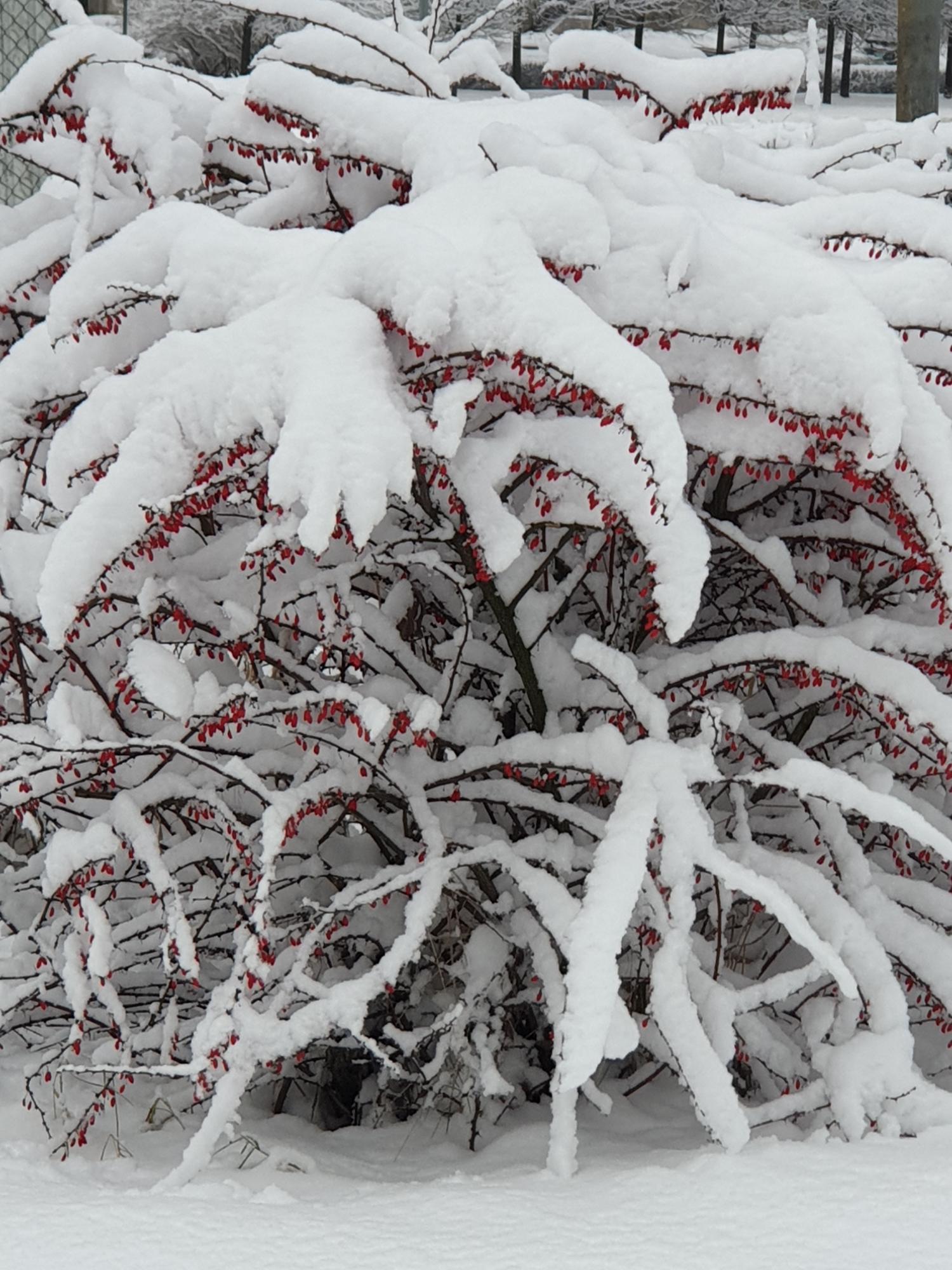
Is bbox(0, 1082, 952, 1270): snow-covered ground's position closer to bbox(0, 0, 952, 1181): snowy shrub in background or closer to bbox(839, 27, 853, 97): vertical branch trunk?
bbox(0, 0, 952, 1181): snowy shrub in background

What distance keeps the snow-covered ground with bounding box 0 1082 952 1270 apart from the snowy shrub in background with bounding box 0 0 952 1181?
3.0 inches

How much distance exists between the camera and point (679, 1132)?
1.62 meters

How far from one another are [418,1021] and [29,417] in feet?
3.21

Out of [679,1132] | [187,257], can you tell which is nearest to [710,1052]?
[679,1132]

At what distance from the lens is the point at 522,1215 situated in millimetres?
1156

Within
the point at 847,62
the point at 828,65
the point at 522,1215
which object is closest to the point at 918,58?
the point at 522,1215

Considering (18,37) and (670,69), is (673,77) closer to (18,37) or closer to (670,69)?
(670,69)

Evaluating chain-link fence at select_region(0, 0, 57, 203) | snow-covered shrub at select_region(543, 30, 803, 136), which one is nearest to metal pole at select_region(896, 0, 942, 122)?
chain-link fence at select_region(0, 0, 57, 203)

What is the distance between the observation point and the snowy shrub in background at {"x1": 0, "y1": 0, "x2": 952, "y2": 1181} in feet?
3.80

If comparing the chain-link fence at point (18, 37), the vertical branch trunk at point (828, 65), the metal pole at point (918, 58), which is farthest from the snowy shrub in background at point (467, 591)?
the vertical branch trunk at point (828, 65)

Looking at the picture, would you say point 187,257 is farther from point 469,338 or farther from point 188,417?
point 469,338

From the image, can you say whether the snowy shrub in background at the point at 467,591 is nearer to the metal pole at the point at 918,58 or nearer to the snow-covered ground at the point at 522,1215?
the snow-covered ground at the point at 522,1215

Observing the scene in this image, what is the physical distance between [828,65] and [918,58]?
70.2 ft

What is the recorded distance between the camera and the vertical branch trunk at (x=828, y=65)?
25453mm
